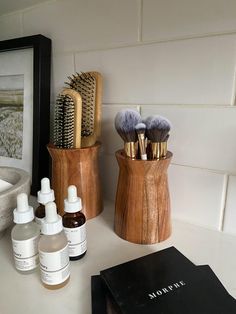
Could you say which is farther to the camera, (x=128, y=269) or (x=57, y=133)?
(x=57, y=133)

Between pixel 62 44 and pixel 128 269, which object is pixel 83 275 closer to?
pixel 128 269

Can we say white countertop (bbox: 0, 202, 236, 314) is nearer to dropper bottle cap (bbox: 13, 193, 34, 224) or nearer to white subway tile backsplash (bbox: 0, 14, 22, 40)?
dropper bottle cap (bbox: 13, 193, 34, 224)

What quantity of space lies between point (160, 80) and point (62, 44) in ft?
0.81

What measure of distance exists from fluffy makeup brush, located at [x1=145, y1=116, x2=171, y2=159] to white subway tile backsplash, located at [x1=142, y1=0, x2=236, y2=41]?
0.54 ft

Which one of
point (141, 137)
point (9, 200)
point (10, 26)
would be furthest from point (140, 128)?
point (10, 26)

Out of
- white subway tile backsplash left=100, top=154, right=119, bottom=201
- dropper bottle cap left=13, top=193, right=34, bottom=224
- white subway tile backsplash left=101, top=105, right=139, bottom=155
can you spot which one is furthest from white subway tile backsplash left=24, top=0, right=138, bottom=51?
dropper bottle cap left=13, top=193, right=34, bottom=224

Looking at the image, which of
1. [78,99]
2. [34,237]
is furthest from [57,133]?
[34,237]

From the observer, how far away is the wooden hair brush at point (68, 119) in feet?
1.33

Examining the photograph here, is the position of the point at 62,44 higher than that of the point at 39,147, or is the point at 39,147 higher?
the point at 62,44

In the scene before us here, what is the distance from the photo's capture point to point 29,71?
0.54 meters

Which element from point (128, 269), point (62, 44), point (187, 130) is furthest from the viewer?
point (62, 44)

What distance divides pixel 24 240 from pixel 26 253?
0.02 m

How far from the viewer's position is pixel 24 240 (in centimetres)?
31

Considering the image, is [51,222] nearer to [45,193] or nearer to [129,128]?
[45,193]
